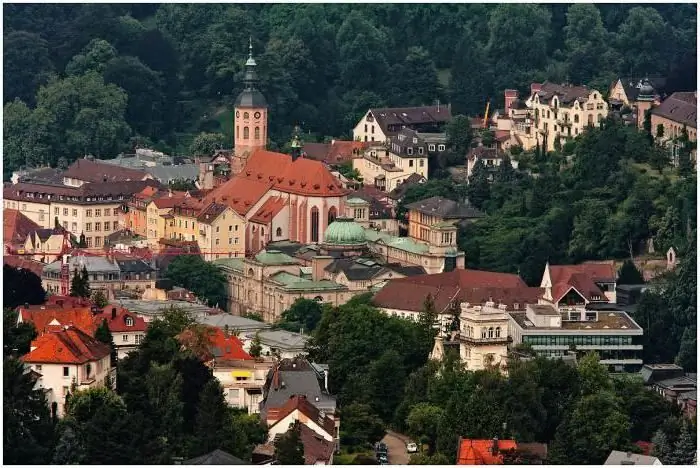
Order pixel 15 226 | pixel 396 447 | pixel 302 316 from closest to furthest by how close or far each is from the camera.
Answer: pixel 396 447 → pixel 302 316 → pixel 15 226

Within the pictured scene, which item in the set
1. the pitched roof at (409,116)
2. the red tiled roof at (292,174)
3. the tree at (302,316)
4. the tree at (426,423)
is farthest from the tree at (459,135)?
the tree at (426,423)

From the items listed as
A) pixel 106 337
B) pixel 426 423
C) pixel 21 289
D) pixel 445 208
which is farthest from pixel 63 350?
pixel 445 208

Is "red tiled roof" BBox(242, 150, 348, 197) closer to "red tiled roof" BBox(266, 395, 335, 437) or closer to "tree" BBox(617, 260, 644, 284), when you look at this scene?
"tree" BBox(617, 260, 644, 284)

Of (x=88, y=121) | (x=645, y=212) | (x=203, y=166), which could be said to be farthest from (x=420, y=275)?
(x=88, y=121)

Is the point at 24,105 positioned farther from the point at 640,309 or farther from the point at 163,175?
the point at 640,309

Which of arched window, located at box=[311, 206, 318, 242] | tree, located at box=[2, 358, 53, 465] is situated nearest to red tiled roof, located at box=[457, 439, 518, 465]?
tree, located at box=[2, 358, 53, 465]

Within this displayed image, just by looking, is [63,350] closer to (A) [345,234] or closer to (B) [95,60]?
(A) [345,234]
